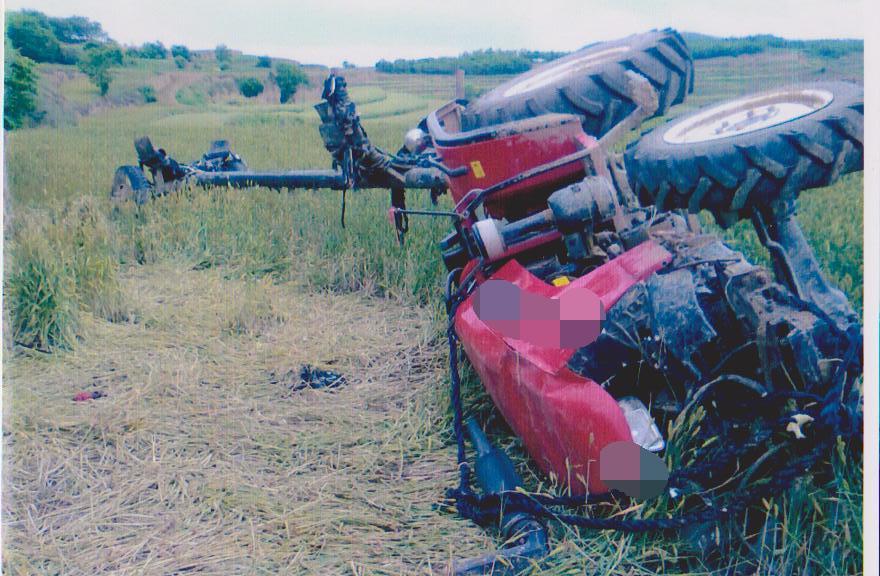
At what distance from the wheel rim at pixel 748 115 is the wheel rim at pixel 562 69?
1.21 feet

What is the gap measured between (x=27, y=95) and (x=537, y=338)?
5.43 ft

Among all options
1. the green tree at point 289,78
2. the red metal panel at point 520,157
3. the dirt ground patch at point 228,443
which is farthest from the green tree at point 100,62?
the red metal panel at point 520,157

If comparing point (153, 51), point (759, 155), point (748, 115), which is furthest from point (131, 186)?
point (759, 155)

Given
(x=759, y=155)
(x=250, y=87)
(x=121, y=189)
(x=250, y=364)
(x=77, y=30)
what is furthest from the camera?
(x=121, y=189)

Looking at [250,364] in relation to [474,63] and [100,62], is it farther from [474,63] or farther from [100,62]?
[474,63]

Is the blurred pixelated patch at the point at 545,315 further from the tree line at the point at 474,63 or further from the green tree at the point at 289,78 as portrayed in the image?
the green tree at the point at 289,78

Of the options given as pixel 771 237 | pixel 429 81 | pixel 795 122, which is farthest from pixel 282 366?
pixel 795 122

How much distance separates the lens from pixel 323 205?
3459mm

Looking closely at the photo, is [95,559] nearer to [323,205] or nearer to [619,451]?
[619,451]

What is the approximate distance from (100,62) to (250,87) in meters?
0.43

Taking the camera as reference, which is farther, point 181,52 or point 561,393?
point 181,52

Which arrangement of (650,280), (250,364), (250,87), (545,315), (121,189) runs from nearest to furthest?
1. (650,280)
2. (545,315)
3. (250,87)
4. (250,364)
5. (121,189)

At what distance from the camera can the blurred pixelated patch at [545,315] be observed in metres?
1.56

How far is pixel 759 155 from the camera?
1.37 meters
